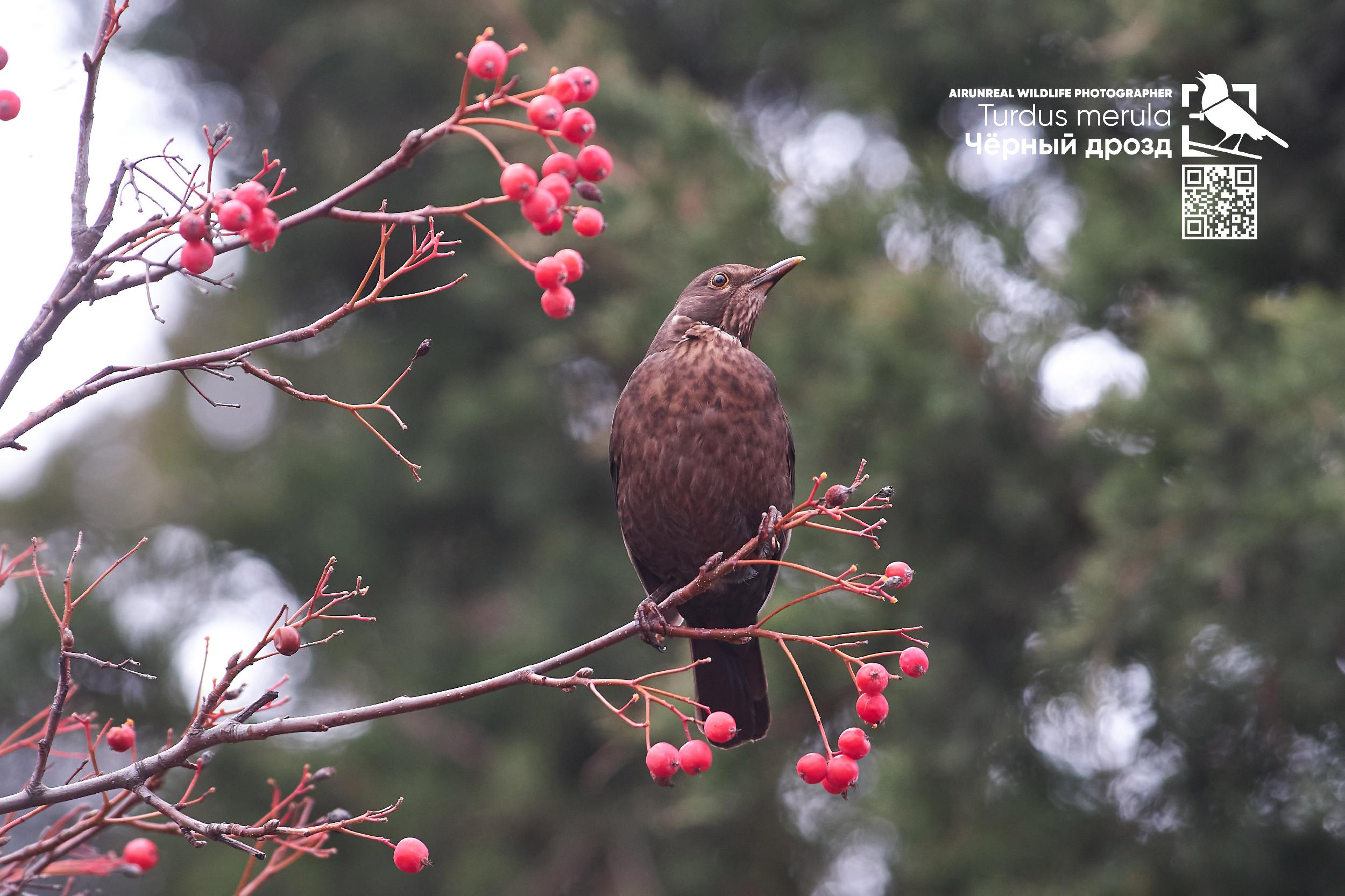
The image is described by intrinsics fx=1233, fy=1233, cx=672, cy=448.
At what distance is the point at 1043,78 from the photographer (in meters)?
5.54

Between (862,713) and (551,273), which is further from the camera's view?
(862,713)

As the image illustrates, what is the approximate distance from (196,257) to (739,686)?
1.89 metres

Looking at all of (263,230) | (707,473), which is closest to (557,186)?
(263,230)

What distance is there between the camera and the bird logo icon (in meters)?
4.54

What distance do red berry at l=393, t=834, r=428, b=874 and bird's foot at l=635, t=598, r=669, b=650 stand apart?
0.51 meters

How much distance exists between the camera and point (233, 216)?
143cm

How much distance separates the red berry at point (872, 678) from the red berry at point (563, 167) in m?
0.86

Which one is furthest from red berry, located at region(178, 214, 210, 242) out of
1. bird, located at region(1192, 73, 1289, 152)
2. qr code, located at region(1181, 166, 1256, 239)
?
bird, located at region(1192, 73, 1289, 152)

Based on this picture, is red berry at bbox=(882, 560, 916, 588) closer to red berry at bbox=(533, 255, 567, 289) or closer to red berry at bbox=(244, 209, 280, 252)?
red berry at bbox=(533, 255, 567, 289)

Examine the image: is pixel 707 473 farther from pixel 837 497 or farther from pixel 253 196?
pixel 253 196

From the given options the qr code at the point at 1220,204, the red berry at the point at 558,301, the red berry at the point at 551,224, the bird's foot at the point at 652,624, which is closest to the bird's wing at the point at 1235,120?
the qr code at the point at 1220,204

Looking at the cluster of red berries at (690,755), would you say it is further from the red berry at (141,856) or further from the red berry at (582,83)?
the red berry at (582,83)

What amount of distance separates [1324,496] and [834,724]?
2.26 meters

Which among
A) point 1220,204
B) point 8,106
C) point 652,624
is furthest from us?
point 1220,204
